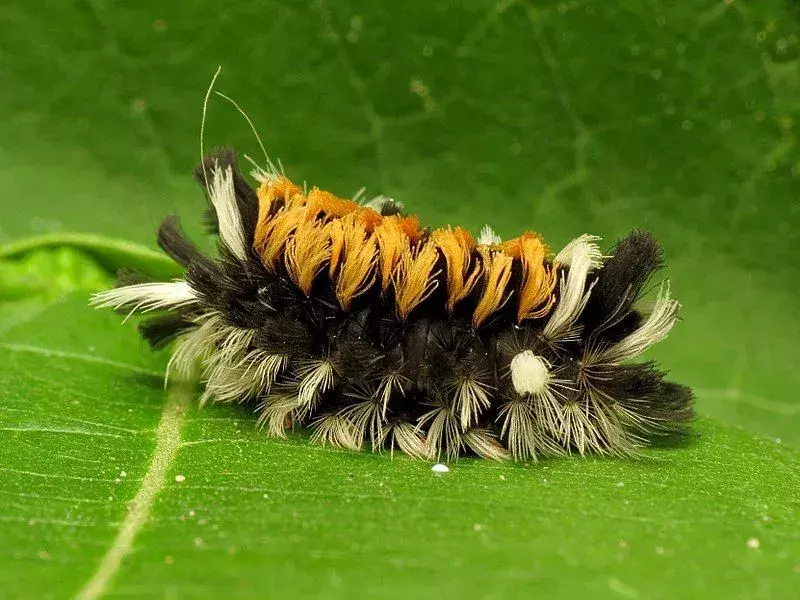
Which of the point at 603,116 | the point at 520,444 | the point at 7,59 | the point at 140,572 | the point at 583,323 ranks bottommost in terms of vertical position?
the point at 140,572

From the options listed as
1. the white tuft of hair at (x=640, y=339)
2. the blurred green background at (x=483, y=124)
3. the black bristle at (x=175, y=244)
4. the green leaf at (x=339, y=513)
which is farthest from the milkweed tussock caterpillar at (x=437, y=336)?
the blurred green background at (x=483, y=124)

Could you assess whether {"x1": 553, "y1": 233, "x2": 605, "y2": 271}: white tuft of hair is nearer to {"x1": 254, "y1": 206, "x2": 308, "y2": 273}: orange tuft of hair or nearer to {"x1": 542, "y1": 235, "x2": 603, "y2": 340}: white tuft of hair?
{"x1": 542, "y1": 235, "x2": 603, "y2": 340}: white tuft of hair

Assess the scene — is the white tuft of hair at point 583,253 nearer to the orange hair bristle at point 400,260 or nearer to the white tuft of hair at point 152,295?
the orange hair bristle at point 400,260

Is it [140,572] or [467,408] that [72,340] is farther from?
[140,572]

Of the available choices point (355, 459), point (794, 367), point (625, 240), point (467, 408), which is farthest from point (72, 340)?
point (794, 367)

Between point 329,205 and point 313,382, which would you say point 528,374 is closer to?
point 313,382

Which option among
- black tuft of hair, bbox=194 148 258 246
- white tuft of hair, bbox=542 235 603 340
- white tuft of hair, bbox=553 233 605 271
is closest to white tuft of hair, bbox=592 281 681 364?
white tuft of hair, bbox=542 235 603 340
